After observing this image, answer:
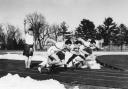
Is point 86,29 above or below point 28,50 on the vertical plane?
above

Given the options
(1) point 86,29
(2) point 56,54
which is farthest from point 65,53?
(1) point 86,29

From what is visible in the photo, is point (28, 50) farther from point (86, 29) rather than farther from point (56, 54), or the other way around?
point (86, 29)

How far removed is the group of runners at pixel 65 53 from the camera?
12164 mm

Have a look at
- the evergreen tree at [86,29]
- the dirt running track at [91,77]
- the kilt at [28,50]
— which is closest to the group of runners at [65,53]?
the kilt at [28,50]

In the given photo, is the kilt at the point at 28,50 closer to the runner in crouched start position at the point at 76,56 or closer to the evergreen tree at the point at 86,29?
the runner in crouched start position at the point at 76,56

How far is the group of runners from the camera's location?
39.9ft

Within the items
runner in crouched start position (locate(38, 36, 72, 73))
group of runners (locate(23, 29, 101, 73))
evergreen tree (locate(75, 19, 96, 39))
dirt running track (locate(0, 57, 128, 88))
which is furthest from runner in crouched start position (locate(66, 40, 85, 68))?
evergreen tree (locate(75, 19, 96, 39))

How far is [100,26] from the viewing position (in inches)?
3770

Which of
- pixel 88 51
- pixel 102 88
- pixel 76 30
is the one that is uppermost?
pixel 76 30

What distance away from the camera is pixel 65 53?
522 inches

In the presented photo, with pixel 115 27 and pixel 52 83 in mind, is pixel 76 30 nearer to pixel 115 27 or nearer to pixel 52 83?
pixel 115 27

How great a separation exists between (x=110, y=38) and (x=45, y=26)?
29.2 meters

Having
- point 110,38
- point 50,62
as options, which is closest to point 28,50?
point 50,62

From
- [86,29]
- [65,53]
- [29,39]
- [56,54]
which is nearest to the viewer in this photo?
[56,54]
